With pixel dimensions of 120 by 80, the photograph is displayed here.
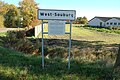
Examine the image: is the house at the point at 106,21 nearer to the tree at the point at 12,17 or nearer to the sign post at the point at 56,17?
the tree at the point at 12,17

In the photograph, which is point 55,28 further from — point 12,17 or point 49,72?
point 12,17

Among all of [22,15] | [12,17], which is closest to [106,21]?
[12,17]

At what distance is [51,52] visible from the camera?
19000 mm

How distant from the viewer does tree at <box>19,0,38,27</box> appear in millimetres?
70919

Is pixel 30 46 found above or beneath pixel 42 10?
beneath

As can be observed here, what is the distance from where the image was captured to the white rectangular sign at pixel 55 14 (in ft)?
28.4

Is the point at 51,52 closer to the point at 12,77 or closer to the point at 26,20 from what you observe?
the point at 12,77

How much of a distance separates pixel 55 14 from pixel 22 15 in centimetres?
6643

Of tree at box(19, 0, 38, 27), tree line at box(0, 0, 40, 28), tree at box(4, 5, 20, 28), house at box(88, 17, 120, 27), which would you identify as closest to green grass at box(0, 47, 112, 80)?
tree line at box(0, 0, 40, 28)

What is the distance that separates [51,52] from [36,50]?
1.49 m

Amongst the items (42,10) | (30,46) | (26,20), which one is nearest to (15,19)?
(26,20)

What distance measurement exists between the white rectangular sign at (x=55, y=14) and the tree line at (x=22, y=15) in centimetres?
6194

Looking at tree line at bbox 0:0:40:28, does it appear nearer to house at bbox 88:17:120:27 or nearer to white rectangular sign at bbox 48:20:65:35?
house at bbox 88:17:120:27

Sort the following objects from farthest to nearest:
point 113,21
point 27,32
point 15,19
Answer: point 113,21 < point 15,19 < point 27,32
